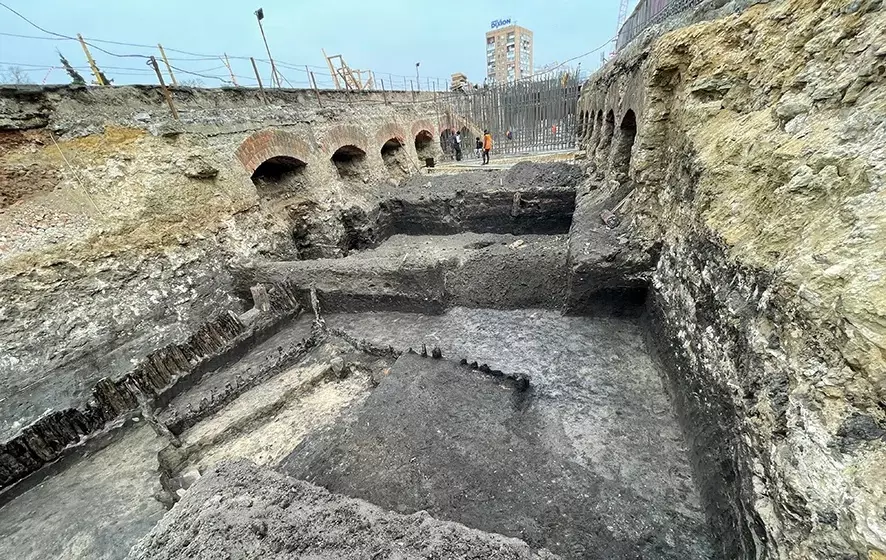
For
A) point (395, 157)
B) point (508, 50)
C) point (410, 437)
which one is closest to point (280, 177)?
point (395, 157)

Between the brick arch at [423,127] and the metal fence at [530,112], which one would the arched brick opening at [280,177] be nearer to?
the brick arch at [423,127]

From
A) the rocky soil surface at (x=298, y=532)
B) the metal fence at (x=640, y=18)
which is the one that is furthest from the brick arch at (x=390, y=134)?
the rocky soil surface at (x=298, y=532)

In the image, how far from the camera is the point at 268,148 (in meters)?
6.86

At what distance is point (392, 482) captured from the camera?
8.35 ft

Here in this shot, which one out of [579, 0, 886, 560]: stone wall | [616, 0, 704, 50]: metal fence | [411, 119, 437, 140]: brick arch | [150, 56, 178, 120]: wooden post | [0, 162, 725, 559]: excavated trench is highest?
[616, 0, 704, 50]: metal fence

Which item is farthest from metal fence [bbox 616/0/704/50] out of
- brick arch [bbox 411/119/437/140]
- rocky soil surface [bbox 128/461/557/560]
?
rocky soil surface [bbox 128/461/557/560]

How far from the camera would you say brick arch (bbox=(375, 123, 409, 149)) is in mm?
10359

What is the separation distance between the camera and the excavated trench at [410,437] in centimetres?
183

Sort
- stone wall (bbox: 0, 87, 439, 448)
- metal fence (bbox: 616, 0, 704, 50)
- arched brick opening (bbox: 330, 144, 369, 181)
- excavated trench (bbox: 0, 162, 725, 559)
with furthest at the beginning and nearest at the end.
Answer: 1. arched brick opening (bbox: 330, 144, 369, 181)
2. metal fence (bbox: 616, 0, 704, 50)
3. stone wall (bbox: 0, 87, 439, 448)
4. excavated trench (bbox: 0, 162, 725, 559)

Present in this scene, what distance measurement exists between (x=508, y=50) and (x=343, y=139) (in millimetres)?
59281

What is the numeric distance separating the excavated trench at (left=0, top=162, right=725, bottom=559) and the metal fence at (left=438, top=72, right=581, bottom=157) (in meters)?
8.58

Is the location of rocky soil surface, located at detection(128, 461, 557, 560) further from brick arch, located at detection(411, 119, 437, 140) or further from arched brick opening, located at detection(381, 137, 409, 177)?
brick arch, located at detection(411, 119, 437, 140)

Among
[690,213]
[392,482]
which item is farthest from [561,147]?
[392,482]

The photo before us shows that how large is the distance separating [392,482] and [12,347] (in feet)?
15.1
